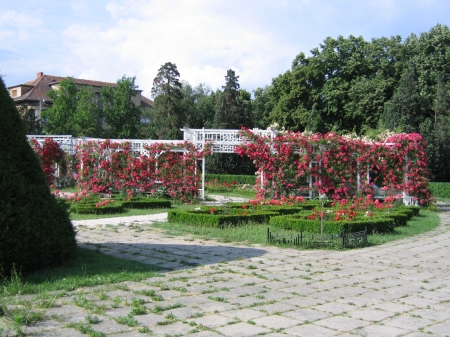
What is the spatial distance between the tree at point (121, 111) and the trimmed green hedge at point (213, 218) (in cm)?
3290

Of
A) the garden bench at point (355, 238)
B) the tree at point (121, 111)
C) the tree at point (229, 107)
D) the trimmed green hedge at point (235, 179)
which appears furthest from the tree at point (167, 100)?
the garden bench at point (355, 238)

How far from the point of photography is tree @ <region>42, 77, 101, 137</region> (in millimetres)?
41375

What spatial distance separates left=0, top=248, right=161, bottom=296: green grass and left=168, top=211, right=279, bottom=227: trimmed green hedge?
4522 millimetres

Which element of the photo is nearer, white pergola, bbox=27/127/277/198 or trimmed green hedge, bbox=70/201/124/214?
trimmed green hedge, bbox=70/201/124/214

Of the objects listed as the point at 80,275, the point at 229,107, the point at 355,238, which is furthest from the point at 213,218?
the point at 229,107

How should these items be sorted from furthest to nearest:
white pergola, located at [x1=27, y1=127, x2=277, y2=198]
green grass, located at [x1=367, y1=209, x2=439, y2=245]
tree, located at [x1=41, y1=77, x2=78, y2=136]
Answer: tree, located at [x1=41, y1=77, x2=78, y2=136], white pergola, located at [x1=27, y1=127, x2=277, y2=198], green grass, located at [x1=367, y1=209, x2=439, y2=245]

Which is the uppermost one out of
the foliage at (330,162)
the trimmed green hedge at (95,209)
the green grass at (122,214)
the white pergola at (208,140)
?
the white pergola at (208,140)

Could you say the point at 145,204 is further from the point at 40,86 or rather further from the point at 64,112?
the point at 40,86

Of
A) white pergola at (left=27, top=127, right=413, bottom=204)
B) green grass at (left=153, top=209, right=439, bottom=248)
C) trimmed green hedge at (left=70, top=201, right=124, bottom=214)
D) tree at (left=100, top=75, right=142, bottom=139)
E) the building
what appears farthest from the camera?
the building

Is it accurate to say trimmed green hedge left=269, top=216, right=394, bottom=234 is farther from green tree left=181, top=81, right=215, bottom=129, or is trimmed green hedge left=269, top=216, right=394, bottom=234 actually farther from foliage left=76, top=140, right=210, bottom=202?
green tree left=181, top=81, right=215, bottom=129

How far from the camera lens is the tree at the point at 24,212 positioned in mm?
6297

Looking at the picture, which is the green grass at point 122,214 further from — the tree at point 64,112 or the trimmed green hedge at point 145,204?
the tree at point 64,112

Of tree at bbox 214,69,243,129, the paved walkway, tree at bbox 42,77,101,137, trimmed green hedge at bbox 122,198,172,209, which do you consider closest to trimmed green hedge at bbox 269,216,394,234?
the paved walkway

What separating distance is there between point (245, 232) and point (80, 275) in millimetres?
5316
